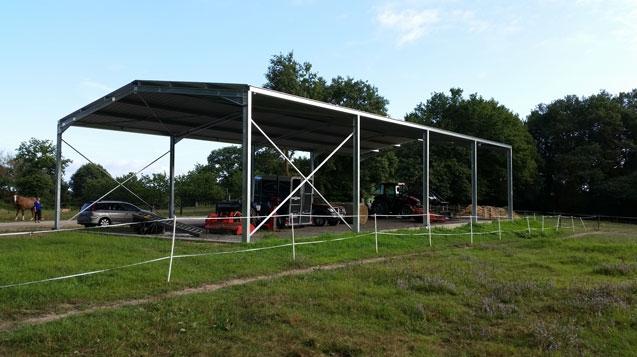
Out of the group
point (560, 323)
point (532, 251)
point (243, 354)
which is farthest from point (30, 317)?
point (532, 251)

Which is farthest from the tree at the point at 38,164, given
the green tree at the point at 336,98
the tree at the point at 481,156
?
the tree at the point at 481,156

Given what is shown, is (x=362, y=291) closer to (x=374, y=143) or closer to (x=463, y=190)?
(x=374, y=143)

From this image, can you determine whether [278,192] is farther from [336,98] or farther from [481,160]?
[481,160]

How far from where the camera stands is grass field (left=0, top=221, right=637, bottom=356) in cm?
679

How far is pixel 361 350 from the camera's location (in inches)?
260

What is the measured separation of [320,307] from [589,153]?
56.5 metres

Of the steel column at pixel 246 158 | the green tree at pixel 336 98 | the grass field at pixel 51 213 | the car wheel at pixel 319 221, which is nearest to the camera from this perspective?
the steel column at pixel 246 158

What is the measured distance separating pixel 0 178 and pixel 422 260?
65.5 metres

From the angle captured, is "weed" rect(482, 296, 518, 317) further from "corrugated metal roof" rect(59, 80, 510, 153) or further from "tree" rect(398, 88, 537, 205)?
"tree" rect(398, 88, 537, 205)

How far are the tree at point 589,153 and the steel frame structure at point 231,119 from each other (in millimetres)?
29346

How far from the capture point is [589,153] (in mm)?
Result: 57688

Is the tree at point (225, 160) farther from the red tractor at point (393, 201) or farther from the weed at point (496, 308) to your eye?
the weed at point (496, 308)

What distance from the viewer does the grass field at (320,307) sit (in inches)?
267

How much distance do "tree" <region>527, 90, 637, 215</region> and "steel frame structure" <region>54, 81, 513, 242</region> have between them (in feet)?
96.3
